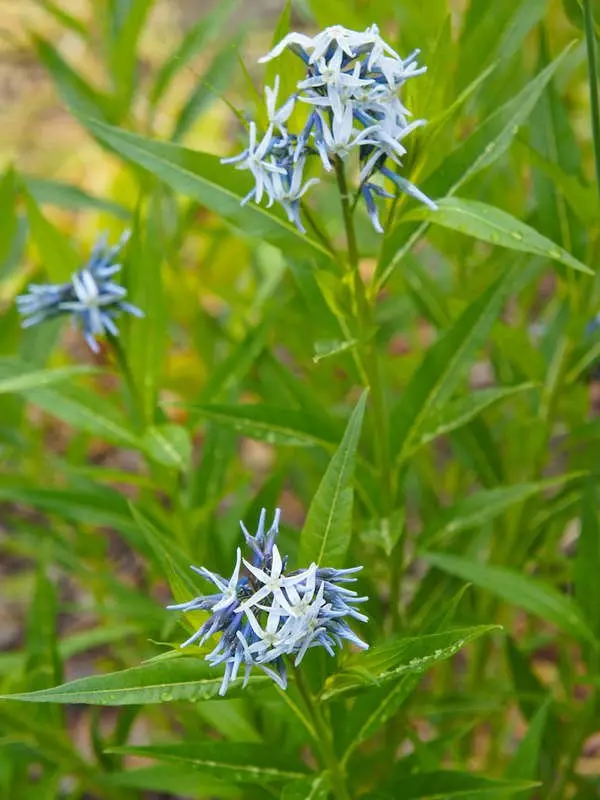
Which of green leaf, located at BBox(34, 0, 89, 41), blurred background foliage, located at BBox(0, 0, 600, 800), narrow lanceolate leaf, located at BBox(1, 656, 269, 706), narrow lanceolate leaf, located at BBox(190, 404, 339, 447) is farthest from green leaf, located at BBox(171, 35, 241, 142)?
narrow lanceolate leaf, located at BBox(1, 656, 269, 706)

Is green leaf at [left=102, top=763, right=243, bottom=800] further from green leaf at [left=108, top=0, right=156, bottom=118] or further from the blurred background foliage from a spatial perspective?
green leaf at [left=108, top=0, right=156, bottom=118]

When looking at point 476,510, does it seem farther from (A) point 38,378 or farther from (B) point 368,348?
(A) point 38,378

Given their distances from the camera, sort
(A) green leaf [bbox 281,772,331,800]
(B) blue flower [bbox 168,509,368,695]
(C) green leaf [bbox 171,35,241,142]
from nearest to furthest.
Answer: (B) blue flower [bbox 168,509,368,695] < (A) green leaf [bbox 281,772,331,800] < (C) green leaf [bbox 171,35,241,142]

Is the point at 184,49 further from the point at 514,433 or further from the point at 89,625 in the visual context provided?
the point at 89,625

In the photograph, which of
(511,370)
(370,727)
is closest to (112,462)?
(511,370)

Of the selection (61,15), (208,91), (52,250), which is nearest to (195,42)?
(208,91)

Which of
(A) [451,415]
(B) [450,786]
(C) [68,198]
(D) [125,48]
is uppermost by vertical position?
(D) [125,48]

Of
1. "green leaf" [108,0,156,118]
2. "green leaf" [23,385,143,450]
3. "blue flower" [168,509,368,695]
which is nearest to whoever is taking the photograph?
"blue flower" [168,509,368,695]
